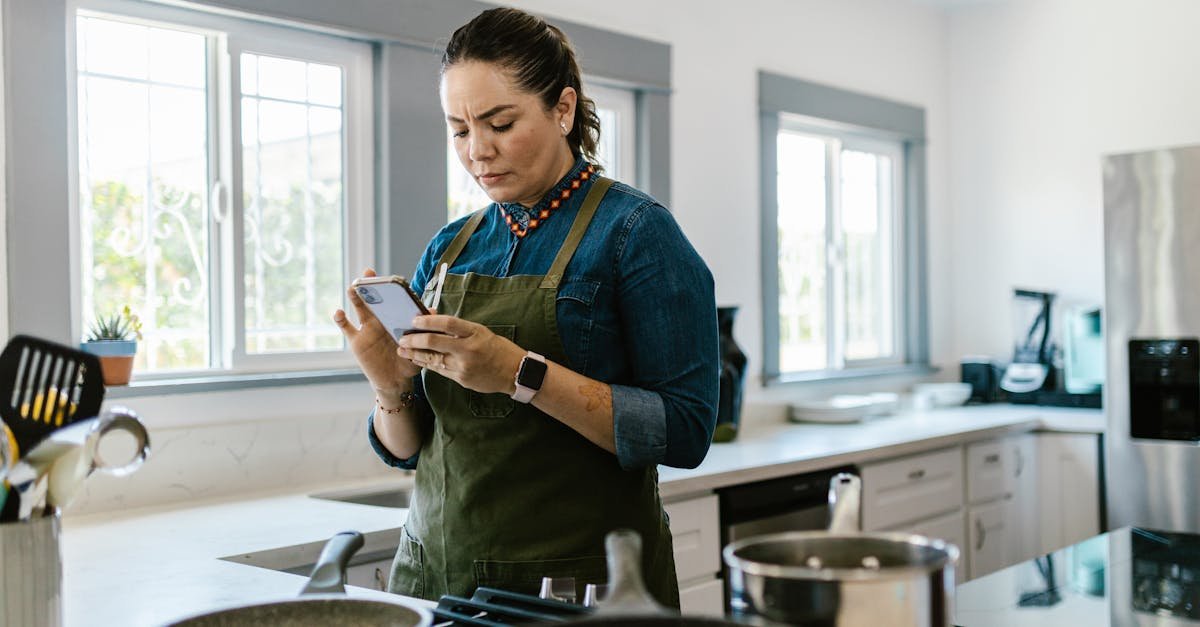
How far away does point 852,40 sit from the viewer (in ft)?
15.8

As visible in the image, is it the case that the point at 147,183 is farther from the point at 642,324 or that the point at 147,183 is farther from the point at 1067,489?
the point at 1067,489

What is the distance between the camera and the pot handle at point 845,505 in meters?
0.79

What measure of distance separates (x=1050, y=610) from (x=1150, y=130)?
3.72 m

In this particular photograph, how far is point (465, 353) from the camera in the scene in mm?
1483

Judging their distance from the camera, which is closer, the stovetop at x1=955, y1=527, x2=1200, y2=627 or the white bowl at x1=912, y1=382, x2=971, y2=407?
the stovetop at x1=955, y1=527, x2=1200, y2=627

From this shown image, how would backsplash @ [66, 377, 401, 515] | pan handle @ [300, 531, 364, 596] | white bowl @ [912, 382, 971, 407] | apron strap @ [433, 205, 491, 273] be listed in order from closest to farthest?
1. pan handle @ [300, 531, 364, 596]
2. apron strap @ [433, 205, 491, 273]
3. backsplash @ [66, 377, 401, 515]
4. white bowl @ [912, 382, 971, 407]

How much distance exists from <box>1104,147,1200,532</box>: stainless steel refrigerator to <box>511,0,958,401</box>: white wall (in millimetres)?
1111

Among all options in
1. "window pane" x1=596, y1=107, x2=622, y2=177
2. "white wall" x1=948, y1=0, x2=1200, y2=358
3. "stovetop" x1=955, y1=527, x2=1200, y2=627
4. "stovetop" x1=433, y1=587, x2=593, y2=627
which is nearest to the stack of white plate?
"white wall" x1=948, y1=0, x2=1200, y2=358

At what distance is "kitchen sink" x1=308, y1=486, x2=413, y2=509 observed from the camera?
2.77 metres

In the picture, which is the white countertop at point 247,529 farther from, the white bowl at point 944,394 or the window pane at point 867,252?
the window pane at point 867,252

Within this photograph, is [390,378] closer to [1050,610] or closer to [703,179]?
[1050,610]

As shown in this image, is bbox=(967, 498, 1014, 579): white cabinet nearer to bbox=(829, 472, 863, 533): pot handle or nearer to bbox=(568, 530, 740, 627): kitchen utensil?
bbox=(829, 472, 863, 533): pot handle

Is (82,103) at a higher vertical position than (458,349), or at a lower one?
higher

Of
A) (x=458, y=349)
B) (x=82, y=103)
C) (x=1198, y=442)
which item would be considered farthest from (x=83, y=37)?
(x=1198, y=442)
